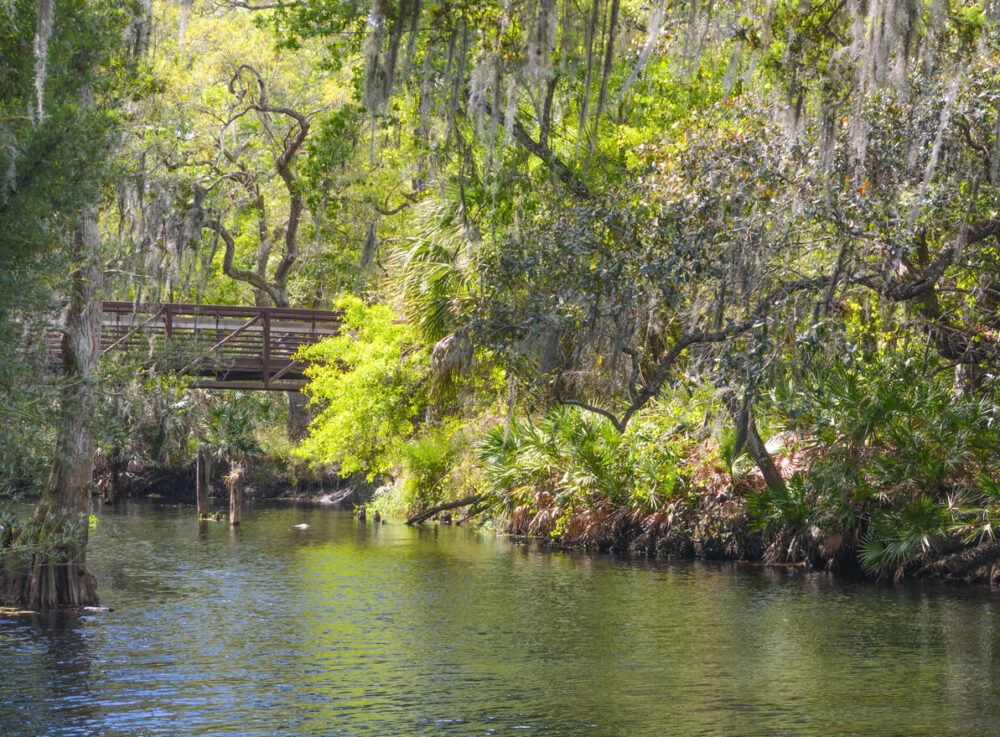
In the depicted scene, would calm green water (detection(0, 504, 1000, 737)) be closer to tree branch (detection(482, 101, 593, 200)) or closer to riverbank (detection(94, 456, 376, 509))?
tree branch (detection(482, 101, 593, 200))

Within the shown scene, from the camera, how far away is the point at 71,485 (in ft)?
47.7

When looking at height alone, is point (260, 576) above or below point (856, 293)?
below

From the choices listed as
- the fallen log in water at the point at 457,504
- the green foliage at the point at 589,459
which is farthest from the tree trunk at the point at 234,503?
the green foliage at the point at 589,459

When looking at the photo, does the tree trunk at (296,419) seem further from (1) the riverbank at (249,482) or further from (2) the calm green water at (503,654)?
(2) the calm green water at (503,654)

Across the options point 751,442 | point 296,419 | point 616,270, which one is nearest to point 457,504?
point 751,442

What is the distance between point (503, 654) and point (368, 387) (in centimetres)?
1568

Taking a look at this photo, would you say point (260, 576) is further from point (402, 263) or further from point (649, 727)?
point (649, 727)

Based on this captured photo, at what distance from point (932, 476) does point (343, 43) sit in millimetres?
11693

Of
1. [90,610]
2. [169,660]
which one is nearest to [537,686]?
[169,660]

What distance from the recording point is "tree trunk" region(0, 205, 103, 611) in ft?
46.0

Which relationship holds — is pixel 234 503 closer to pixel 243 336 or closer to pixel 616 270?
pixel 243 336

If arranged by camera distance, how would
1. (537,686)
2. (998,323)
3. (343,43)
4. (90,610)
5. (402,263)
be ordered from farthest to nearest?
(402,263) < (343,43) < (998,323) < (90,610) < (537,686)

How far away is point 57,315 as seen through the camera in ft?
46.9

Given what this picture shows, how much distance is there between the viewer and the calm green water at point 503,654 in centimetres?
1062
